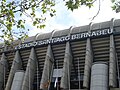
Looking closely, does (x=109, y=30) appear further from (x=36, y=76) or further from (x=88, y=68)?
(x=36, y=76)

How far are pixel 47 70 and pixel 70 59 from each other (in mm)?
5188

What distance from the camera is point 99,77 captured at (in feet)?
144

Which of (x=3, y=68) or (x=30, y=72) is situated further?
(x=3, y=68)

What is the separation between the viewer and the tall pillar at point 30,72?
51838mm

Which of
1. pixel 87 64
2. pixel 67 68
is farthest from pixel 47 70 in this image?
pixel 87 64

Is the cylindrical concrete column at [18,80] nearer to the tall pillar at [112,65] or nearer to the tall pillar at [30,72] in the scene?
the tall pillar at [30,72]

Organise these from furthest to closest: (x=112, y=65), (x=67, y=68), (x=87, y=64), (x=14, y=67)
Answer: (x=14, y=67), (x=67, y=68), (x=87, y=64), (x=112, y=65)

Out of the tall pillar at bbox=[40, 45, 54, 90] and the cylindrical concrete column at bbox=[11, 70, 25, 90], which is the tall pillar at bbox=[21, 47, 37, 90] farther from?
the tall pillar at bbox=[40, 45, 54, 90]

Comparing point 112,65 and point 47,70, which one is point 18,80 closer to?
point 47,70

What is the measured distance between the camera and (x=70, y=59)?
5091 centimetres

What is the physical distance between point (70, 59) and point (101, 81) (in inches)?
388

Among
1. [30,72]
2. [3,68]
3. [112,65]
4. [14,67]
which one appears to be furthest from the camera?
[3,68]

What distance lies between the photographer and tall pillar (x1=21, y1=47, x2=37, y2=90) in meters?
51.8

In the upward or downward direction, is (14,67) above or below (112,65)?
above
